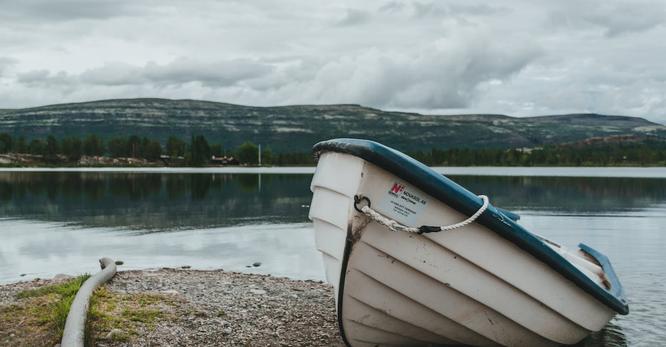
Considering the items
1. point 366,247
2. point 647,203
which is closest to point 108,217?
point 366,247

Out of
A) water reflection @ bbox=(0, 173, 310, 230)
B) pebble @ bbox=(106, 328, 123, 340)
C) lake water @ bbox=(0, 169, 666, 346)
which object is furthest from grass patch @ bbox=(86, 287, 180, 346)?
water reflection @ bbox=(0, 173, 310, 230)

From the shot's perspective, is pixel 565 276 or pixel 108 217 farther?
pixel 108 217

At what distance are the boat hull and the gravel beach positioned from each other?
4.89ft

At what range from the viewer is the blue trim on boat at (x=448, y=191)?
313 inches

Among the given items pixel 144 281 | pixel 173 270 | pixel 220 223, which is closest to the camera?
pixel 144 281

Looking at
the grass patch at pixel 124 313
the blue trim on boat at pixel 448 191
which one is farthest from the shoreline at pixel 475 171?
the blue trim on boat at pixel 448 191

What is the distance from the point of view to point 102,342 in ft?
29.5

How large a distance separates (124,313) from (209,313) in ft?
4.36

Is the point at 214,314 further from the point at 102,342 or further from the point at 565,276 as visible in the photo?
the point at 565,276

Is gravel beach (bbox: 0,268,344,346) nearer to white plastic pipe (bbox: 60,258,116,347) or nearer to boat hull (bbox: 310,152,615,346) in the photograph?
white plastic pipe (bbox: 60,258,116,347)

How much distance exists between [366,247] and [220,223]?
2409cm

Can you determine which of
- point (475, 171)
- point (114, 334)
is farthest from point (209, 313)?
point (475, 171)

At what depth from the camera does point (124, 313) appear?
10234 mm

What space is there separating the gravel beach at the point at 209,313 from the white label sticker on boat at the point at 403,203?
9.42ft
